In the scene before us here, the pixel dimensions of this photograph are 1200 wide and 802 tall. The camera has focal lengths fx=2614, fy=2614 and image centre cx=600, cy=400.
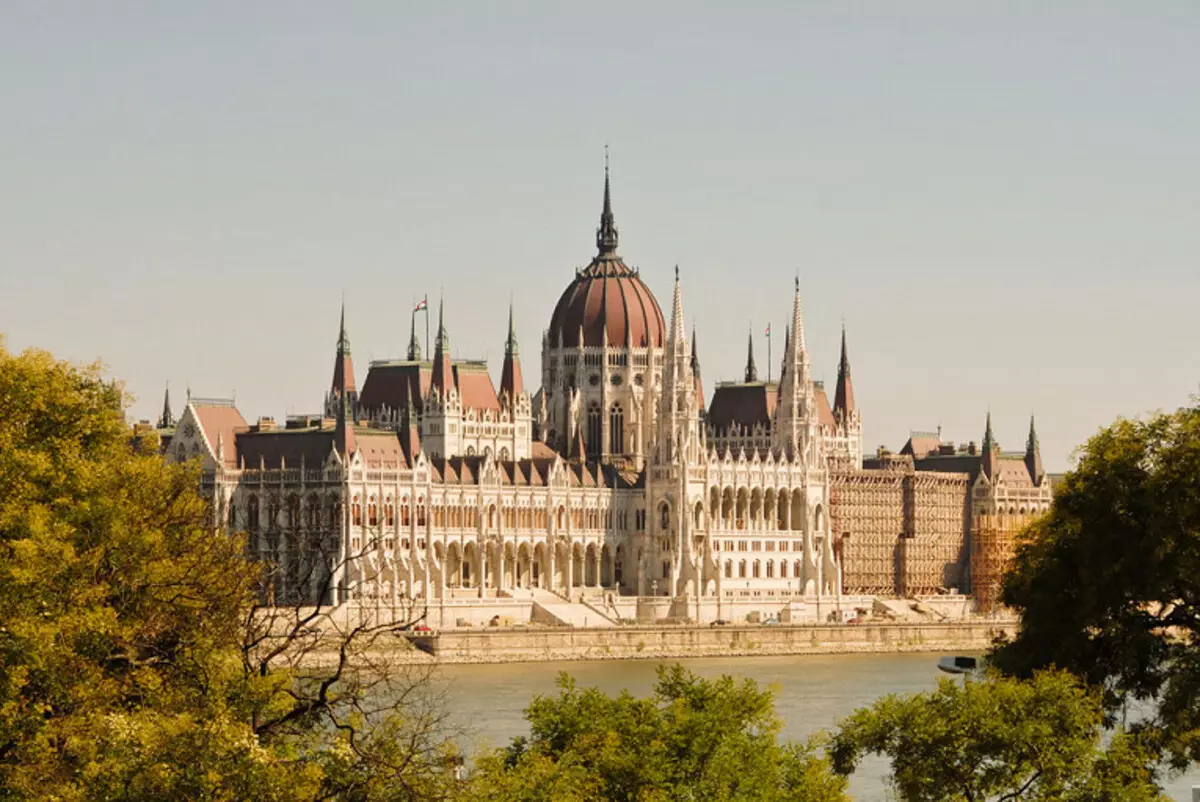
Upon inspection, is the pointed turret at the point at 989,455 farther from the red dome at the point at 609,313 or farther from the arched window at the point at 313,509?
the arched window at the point at 313,509

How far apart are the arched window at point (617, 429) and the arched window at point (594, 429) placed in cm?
71

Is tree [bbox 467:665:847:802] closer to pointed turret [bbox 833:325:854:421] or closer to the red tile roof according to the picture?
the red tile roof

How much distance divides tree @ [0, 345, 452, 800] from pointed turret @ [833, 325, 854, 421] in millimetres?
122197

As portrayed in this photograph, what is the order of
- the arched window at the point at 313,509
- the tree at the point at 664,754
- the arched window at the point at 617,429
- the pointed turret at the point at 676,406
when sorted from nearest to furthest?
the tree at the point at 664,754
the arched window at the point at 313,509
the pointed turret at the point at 676,406
the arched window at the point at 617,429

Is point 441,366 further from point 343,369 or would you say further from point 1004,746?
point 1004,746

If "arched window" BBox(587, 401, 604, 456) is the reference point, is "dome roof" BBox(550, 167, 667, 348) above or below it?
above

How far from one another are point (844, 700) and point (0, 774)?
5835 centimetres

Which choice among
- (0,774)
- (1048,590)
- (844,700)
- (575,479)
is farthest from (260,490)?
(0,774)

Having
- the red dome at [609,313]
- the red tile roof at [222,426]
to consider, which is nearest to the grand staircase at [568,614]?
the red tile roof at [222,426]

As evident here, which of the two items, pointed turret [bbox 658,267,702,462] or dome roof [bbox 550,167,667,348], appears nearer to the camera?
pointed turret [bbox 658,267,702,462]

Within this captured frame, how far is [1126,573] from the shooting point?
142ft

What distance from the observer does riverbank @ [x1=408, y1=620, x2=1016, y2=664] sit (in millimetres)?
113125

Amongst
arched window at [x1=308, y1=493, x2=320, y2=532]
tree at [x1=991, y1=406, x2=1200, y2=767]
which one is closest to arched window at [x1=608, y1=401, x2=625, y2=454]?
arched window at [x1=308, y1=493, x2=320, y2=532]

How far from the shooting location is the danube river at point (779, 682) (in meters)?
72.4
